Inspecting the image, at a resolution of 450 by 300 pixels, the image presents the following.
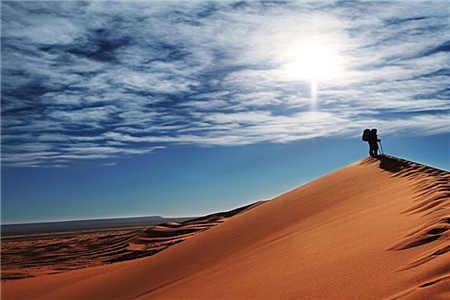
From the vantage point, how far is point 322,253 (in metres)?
3.84

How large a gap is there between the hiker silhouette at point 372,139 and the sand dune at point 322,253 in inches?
30.7

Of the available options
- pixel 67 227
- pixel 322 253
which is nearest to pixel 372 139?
pixel 322 253

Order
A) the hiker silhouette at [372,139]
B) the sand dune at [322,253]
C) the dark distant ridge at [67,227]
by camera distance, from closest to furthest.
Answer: the sand dune at [322,253], the hiker silhouette at [372,139], the dark distant ridge at [67,227]

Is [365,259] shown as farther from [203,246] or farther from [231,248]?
[203,246]

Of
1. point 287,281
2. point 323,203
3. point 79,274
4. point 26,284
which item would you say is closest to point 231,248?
point 323,203

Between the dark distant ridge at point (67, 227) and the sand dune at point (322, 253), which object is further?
the dark distant ridge at point (67, 227)

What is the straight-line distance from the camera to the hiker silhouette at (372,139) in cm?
973

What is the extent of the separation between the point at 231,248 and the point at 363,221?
250 cm

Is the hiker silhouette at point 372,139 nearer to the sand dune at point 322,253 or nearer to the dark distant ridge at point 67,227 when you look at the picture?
the sand dune at point 322,253

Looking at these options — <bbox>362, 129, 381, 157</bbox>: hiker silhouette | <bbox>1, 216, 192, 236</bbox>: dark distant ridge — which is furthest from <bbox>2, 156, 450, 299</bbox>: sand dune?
<bbox>1, 216, 192, 236</bbox>: dark distant ridge

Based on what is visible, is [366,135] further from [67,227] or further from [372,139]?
[67,227]

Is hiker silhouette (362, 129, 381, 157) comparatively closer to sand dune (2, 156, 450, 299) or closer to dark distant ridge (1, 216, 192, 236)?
sand dune (2, 156, 450, 299)

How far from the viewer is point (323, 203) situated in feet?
23.5

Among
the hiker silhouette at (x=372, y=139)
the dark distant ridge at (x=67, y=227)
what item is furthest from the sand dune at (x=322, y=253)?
the dark distant ridge at (x=67, y=227)
